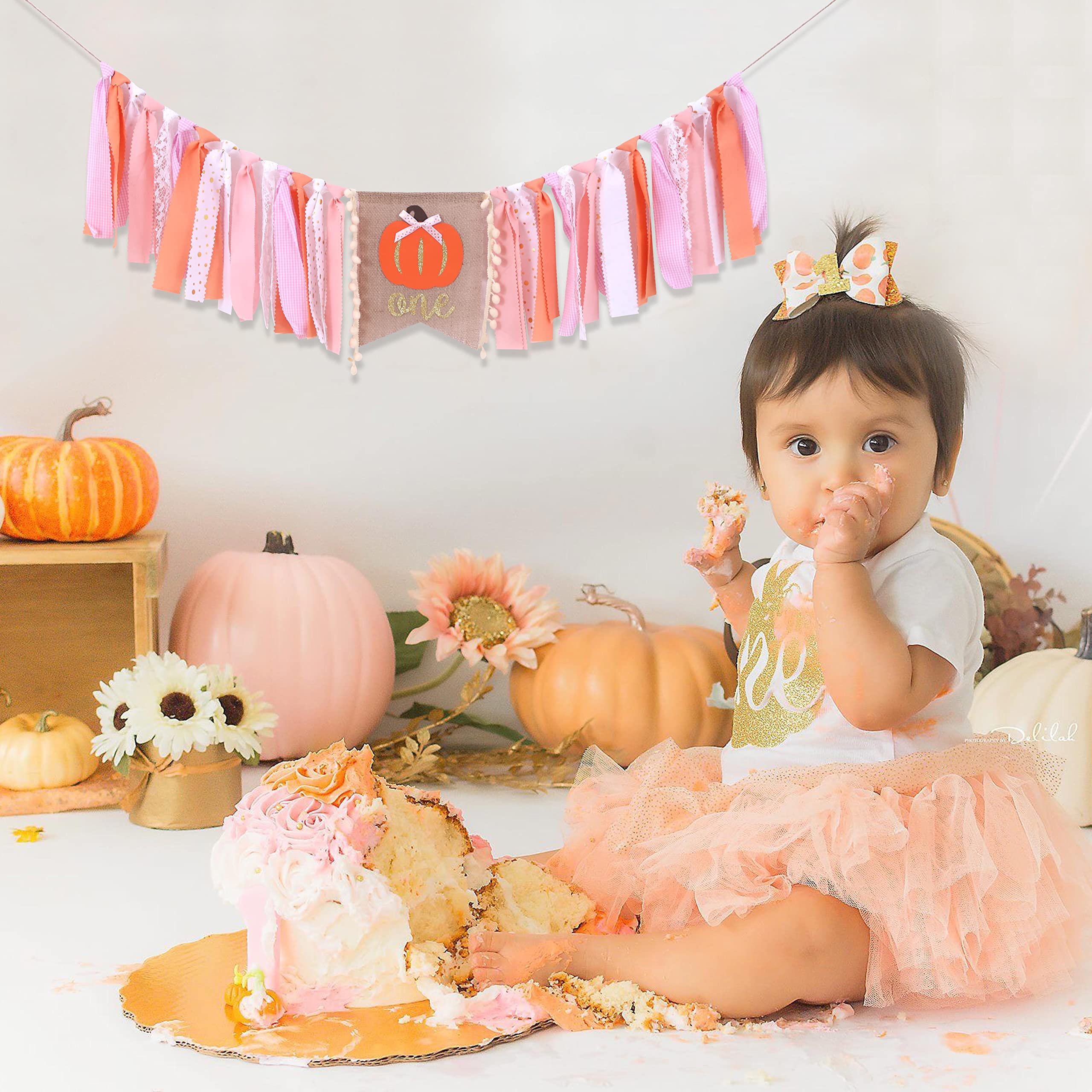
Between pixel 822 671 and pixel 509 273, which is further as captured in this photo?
pixel 509 273

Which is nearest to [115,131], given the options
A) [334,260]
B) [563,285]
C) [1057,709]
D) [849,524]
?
[334,260]

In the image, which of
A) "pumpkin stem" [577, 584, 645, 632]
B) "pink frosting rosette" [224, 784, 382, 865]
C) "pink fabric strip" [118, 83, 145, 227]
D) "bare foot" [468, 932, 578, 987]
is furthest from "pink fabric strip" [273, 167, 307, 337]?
"bare foot" [468, 932, 578, 987]

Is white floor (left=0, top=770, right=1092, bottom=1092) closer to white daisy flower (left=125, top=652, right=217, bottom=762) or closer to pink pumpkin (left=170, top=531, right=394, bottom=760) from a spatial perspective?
white daisy flower (left=125, top=652, right=217, bottom=762)

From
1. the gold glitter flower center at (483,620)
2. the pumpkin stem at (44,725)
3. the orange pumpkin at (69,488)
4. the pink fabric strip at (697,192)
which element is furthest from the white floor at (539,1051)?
the pink fabric strip at (697,192)

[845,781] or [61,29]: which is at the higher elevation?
[61,29]

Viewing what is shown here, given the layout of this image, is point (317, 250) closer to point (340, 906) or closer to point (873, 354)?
point (873, 354)

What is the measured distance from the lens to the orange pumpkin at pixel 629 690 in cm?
191

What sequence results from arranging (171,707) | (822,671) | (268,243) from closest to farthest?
(822,671) < (171,707) < (268,243)

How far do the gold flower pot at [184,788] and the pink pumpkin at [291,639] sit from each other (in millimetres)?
197

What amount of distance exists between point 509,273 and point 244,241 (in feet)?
1.48

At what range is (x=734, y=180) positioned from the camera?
1963mm

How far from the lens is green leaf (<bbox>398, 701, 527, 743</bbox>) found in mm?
2139

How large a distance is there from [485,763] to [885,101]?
55.3 inches

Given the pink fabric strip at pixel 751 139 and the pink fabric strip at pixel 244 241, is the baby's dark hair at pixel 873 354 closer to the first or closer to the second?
the pink fabric strip at pixel 751 139
